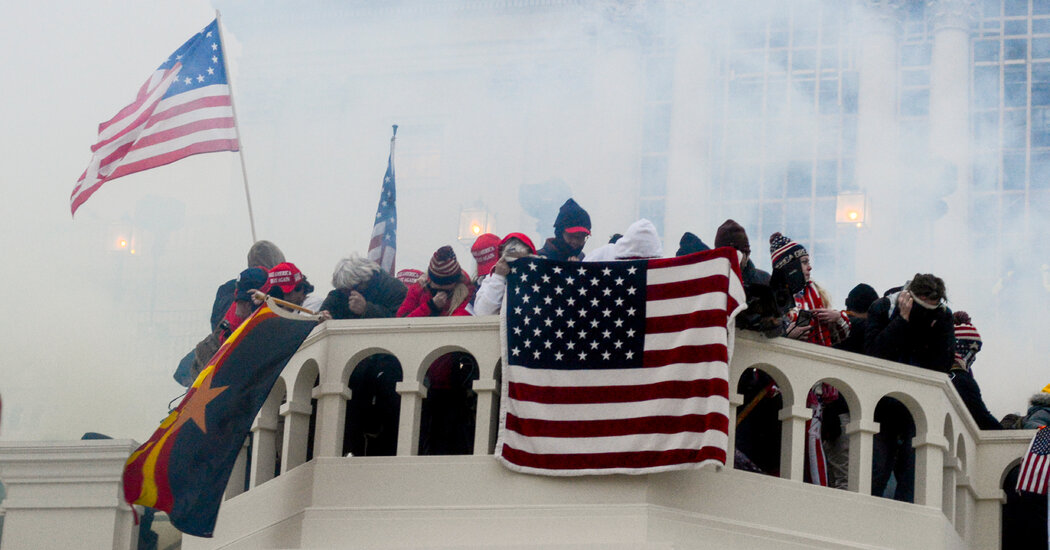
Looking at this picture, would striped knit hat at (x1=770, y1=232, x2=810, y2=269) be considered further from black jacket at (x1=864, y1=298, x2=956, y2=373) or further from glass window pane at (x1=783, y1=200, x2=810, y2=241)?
glass window pane at (x1=783, y1=200, x2=810, y2=241)

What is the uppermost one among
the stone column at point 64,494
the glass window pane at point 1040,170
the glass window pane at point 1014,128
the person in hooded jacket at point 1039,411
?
the glass window pane at point 1014,128

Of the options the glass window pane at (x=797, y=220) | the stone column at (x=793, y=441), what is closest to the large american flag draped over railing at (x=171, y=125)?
the stone column at (x=793, y=441)

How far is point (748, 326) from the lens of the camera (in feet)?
23.8

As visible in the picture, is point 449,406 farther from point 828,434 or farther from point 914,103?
point 914,103

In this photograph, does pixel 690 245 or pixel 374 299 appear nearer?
pixel 690 245

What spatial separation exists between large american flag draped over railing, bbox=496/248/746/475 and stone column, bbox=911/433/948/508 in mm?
1078

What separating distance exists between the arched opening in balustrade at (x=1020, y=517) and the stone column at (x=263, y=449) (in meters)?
3.62

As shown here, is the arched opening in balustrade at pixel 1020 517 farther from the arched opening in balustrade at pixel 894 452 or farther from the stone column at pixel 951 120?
the stone column at pixel 951 120

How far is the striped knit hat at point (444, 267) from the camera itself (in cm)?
794

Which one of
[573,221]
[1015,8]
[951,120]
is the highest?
[1015,8]

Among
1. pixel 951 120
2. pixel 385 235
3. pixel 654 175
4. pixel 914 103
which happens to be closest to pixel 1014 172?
pixel 951 120

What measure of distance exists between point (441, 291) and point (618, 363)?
1249 mm

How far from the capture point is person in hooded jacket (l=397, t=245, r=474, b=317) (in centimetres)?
795

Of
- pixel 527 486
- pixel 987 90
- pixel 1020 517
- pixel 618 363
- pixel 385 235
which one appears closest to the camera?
pixel 527 486
